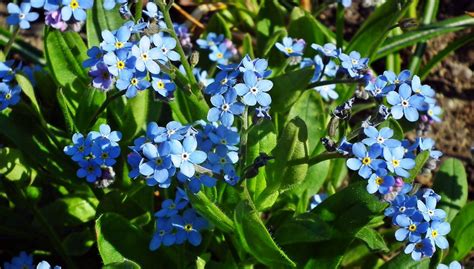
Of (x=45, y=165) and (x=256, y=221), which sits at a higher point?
(x=256, y=221)

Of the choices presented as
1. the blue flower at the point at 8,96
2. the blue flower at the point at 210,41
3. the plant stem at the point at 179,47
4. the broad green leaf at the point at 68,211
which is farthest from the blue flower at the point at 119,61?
the blue flower at the point at 210,41

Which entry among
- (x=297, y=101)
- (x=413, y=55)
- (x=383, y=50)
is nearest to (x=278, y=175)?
(x=297, y=101)

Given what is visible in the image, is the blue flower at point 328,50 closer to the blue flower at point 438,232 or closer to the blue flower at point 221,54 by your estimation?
the blue flower at point 221,54

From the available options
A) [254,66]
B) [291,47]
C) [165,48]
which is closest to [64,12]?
[165,48]

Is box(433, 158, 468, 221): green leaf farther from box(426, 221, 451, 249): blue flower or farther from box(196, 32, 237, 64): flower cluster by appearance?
box(196, 32, 237, 64): flower cluster

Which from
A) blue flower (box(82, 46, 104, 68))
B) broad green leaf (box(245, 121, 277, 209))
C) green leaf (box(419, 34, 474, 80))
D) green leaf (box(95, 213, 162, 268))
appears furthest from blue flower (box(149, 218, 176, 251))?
green leaf (box(419, 34, 474, 80))

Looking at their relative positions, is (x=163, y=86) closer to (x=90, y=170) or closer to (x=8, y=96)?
(x=90, y=170)

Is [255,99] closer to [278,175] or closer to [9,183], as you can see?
[278,175]
